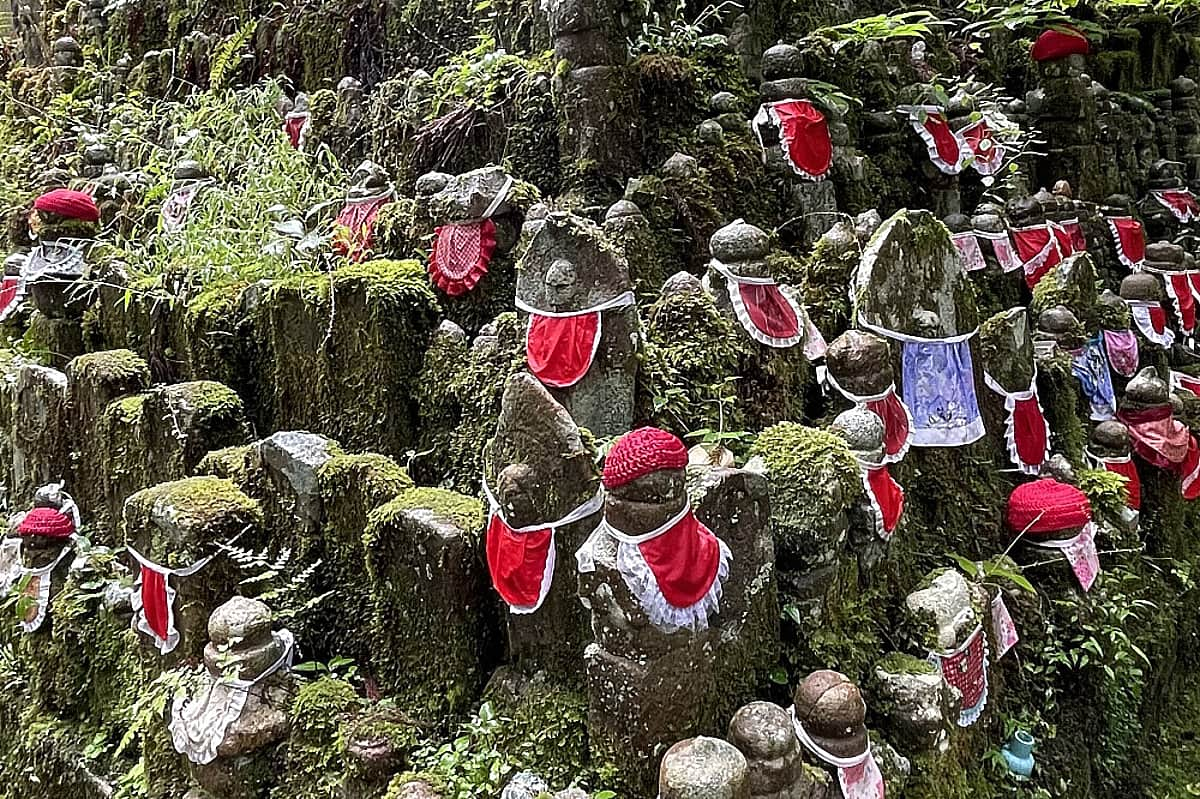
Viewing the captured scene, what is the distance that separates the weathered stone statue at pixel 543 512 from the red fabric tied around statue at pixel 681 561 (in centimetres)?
50

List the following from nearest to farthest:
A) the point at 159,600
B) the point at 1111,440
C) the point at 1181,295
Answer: the point at 159,600, the point at 1111,440, the point at 1181,295

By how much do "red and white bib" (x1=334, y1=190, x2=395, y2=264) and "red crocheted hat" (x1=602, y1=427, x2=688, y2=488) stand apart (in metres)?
3.05

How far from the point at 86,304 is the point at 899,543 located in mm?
5109

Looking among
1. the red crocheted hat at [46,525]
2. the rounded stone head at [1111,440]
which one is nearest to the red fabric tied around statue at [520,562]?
the red crocheted hat at [46,525]

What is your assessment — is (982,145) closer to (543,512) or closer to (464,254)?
(464,254)

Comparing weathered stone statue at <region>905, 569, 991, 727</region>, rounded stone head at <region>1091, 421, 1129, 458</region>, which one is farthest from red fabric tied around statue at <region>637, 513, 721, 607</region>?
rounded stone head at <region>1091, 421, 1129, 458</region>

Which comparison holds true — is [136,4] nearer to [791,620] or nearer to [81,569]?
[81,569]

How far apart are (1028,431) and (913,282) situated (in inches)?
43.1

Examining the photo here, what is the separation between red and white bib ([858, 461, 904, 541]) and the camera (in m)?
3.78

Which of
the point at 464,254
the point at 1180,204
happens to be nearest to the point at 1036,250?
the point at 1180,204

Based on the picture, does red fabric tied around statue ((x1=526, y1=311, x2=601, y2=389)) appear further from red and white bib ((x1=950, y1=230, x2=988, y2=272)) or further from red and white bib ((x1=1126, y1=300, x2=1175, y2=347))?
red and white bib ((x1=1126, y1=300, x2=1175, y2=347))

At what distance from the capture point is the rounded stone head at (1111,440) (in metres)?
5.30

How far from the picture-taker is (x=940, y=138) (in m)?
6.31

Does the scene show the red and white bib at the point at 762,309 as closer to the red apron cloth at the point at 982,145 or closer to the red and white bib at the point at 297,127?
the red apron cloth at the point at 982,145
